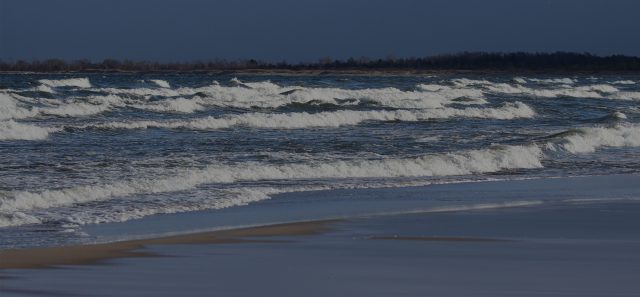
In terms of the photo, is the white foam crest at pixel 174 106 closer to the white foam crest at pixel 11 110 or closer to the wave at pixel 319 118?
the white foam crest at pixel 11 110

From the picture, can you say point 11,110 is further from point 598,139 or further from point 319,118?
point 598,139

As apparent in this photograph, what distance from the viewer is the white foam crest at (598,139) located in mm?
22016

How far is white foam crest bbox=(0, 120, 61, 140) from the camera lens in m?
21.6

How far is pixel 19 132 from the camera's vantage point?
72.3ft

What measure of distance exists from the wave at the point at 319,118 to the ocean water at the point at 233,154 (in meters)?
0.05

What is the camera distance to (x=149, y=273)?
7484 millimetres

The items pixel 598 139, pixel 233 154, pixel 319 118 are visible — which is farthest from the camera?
pixel 319 118

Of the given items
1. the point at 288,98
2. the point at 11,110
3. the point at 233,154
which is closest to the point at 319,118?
the point at 11,110

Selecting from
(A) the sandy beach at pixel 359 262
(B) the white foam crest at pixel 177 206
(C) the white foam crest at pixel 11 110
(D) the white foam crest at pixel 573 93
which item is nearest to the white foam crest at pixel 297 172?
(B) the white foam crest at pixel 177 206

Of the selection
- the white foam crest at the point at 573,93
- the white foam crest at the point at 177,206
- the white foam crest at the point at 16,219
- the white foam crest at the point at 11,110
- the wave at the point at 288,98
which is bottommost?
the white foam crest at the point at 573,93

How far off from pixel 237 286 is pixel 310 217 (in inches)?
158

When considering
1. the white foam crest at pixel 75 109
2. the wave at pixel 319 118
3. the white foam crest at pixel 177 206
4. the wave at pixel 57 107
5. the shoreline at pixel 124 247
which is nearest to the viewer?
the shoreline at pixel 124 247

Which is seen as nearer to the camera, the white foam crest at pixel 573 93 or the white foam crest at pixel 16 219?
the white foam crest at pixel 16 219

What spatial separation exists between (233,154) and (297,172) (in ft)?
9.45
